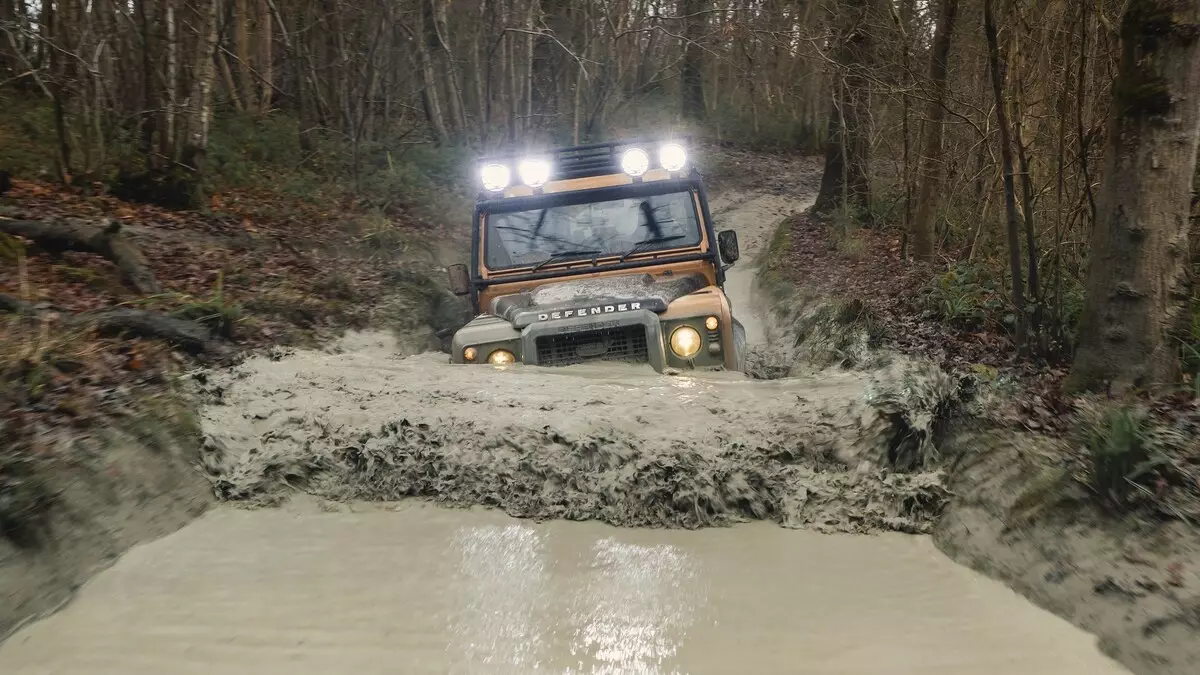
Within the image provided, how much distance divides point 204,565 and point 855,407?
9.80 feet

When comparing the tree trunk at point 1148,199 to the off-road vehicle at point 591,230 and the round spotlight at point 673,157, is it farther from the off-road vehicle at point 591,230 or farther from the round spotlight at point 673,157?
the round spotlight at point 673,157

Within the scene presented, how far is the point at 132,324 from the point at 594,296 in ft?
9.43

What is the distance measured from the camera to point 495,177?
618cm

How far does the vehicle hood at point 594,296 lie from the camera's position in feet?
16.7

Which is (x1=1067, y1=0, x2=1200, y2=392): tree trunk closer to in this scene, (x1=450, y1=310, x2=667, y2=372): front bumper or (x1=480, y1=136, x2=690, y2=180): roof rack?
(x1=450, y1=310, x2=667, y2=372): front bumper

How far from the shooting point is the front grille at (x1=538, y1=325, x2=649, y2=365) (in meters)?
4.98

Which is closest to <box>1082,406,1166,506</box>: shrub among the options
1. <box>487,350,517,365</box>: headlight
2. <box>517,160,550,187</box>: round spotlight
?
<box>487,350,517,365</box>: headlight

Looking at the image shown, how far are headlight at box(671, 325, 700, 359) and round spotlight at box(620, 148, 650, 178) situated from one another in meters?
1.56

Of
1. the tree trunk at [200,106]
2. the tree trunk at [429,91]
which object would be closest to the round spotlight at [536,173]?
the tree trunk at [200,106]

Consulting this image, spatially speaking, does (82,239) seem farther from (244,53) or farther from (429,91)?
(429,91)

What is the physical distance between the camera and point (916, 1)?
10648 mm

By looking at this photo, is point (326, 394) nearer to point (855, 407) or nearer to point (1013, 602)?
point (855, 407)

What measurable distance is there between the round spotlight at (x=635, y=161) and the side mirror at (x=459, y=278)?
1.40 metres

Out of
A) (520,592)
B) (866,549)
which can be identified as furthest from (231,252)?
(866,549)
